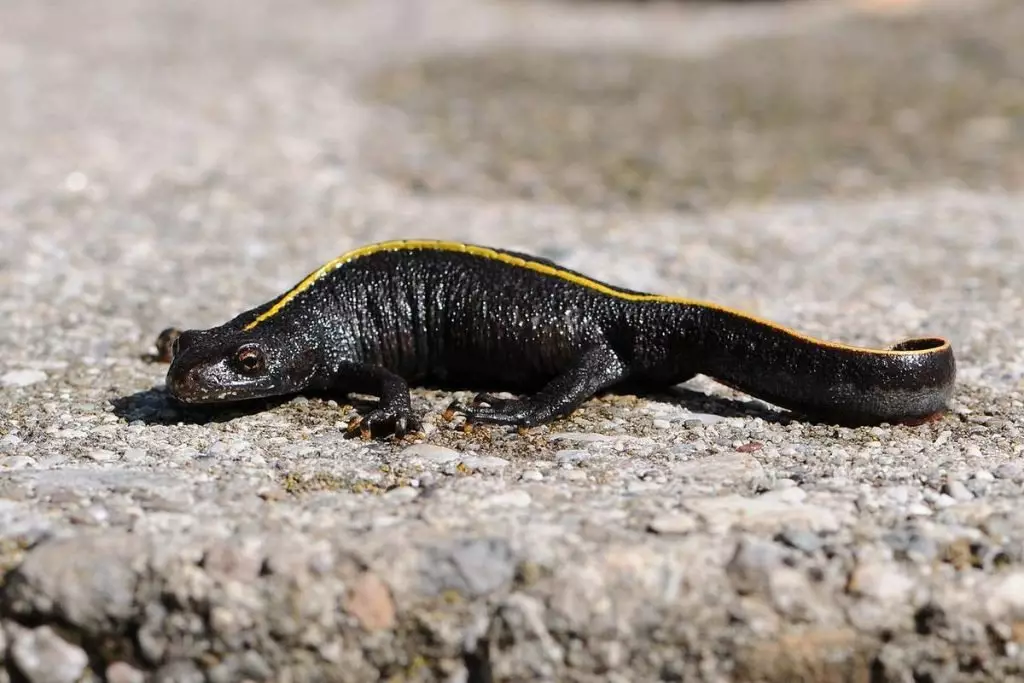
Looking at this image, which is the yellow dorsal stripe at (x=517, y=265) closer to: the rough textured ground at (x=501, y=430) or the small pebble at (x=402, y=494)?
the rough textured ground at (x=501, y=430)

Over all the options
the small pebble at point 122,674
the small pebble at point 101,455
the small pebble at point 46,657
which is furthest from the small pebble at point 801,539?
the small pebble at point 101,455

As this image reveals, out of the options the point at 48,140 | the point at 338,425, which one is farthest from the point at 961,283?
the point at 48,140

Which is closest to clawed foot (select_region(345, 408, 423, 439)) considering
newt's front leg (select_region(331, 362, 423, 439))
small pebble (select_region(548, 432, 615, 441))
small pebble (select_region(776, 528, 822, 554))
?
newt's front leg (select_region(331, 362, 423, 439))

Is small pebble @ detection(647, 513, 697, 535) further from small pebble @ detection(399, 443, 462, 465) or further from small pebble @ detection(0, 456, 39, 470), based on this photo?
small pebble @ detection(0, 456, 39, 470)

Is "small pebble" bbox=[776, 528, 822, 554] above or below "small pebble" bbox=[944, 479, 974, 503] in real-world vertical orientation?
below

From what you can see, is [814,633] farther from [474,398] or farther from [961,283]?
[961,283]

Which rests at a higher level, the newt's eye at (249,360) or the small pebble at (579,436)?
the newt's eye at (249,360)
